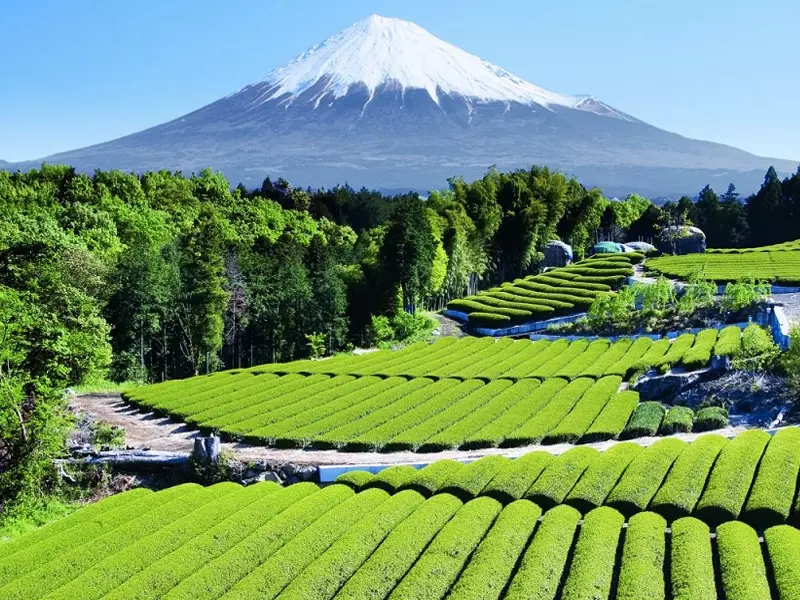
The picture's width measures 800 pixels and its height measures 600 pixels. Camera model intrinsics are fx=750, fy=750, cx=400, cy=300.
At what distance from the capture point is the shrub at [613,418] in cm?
2992

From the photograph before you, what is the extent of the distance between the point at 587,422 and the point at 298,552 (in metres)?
15.6

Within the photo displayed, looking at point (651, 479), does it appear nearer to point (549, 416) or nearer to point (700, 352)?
point (549, 416)

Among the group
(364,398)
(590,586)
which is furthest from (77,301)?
(590,586)

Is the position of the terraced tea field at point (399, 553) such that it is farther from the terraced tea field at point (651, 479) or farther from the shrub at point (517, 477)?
the terraced tea field at point (651, 479)

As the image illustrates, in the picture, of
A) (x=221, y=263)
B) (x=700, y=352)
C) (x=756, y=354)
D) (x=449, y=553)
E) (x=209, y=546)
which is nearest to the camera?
(x=449, y=553)

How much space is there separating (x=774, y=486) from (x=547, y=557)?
7.32 meters

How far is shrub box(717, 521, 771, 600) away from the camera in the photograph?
16297 mm

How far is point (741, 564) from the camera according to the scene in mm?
17500

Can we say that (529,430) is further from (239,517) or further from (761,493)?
(239,517)

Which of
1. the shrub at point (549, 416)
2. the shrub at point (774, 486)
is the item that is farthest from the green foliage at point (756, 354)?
the shrub at point (774, 486)

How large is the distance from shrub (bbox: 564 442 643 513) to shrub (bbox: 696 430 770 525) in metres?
2.66

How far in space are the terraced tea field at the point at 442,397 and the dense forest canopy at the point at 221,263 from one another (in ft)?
23.3

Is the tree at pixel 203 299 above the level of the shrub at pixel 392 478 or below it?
above

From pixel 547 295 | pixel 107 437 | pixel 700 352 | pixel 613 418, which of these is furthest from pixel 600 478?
pixel 547 295
